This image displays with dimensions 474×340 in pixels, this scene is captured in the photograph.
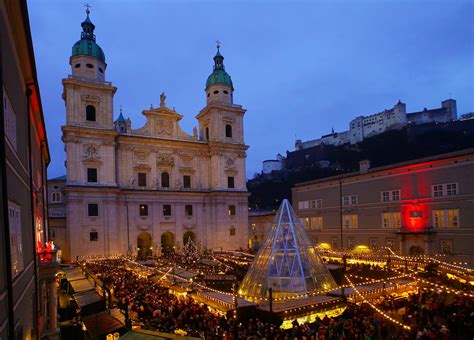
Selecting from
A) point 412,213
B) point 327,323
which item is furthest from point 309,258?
point 412,213

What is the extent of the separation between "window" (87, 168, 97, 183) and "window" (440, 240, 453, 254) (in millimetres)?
37716

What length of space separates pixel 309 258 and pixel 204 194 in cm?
3228

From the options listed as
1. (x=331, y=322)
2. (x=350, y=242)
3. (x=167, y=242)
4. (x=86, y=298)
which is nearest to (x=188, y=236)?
(x=167, y=242)

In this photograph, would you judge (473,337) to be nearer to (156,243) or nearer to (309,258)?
(309,258)

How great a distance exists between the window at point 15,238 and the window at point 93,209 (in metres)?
34.8

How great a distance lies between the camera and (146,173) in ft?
156

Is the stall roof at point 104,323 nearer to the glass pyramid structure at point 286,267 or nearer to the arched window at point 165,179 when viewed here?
the glass pyramid structure at point 286,267

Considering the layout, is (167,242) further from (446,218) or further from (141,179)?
(446,218)

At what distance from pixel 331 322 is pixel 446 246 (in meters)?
22.1

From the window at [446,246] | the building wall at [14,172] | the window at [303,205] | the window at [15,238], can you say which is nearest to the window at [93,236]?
the window at [303,205]

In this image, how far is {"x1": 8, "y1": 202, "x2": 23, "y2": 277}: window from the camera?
7.80 metres

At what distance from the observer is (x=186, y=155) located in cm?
5059

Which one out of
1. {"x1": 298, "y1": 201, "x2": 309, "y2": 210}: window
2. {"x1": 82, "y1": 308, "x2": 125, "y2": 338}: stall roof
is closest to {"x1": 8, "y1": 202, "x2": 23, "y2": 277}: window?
{"x1": 82, "y1": 308, "x2": 125, "y2": 338}: stall roof

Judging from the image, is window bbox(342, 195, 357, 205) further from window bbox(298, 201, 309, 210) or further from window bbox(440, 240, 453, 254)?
window bbox(440, 240, 453, 254)
